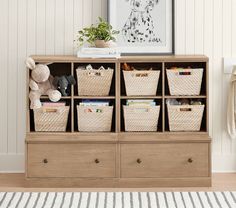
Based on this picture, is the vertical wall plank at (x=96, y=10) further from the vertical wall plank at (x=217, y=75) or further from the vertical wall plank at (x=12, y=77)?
the vertical wall plank at (x=217, y=75)

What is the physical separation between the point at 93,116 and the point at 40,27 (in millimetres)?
747

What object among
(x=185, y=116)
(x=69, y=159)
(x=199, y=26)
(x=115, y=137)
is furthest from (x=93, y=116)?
(x=199, y=26)

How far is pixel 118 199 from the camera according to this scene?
158 inches

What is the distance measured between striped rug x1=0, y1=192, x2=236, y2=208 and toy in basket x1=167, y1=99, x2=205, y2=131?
20.4 inches

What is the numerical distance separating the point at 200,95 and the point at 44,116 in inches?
41.5

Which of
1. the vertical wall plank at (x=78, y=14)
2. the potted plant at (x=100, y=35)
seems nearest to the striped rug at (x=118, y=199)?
the potted plant at (x=100, y=35)

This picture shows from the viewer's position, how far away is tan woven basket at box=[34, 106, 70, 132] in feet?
14.6

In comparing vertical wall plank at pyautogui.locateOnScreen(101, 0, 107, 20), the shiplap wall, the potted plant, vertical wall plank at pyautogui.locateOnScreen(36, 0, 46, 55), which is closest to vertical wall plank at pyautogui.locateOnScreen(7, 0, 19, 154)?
the shiplap wall

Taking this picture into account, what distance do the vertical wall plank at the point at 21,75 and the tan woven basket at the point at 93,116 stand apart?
1.59 ft

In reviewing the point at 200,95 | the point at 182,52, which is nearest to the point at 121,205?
the point at 200,95

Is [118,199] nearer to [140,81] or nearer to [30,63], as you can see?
[140,81]

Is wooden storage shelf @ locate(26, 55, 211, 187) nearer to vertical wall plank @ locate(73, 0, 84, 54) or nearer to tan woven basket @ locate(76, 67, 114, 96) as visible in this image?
tan woven basket @ locate(76, 67, 114, 96)

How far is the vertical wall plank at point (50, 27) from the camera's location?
464 cm

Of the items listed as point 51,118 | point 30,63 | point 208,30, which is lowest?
point 51,118
